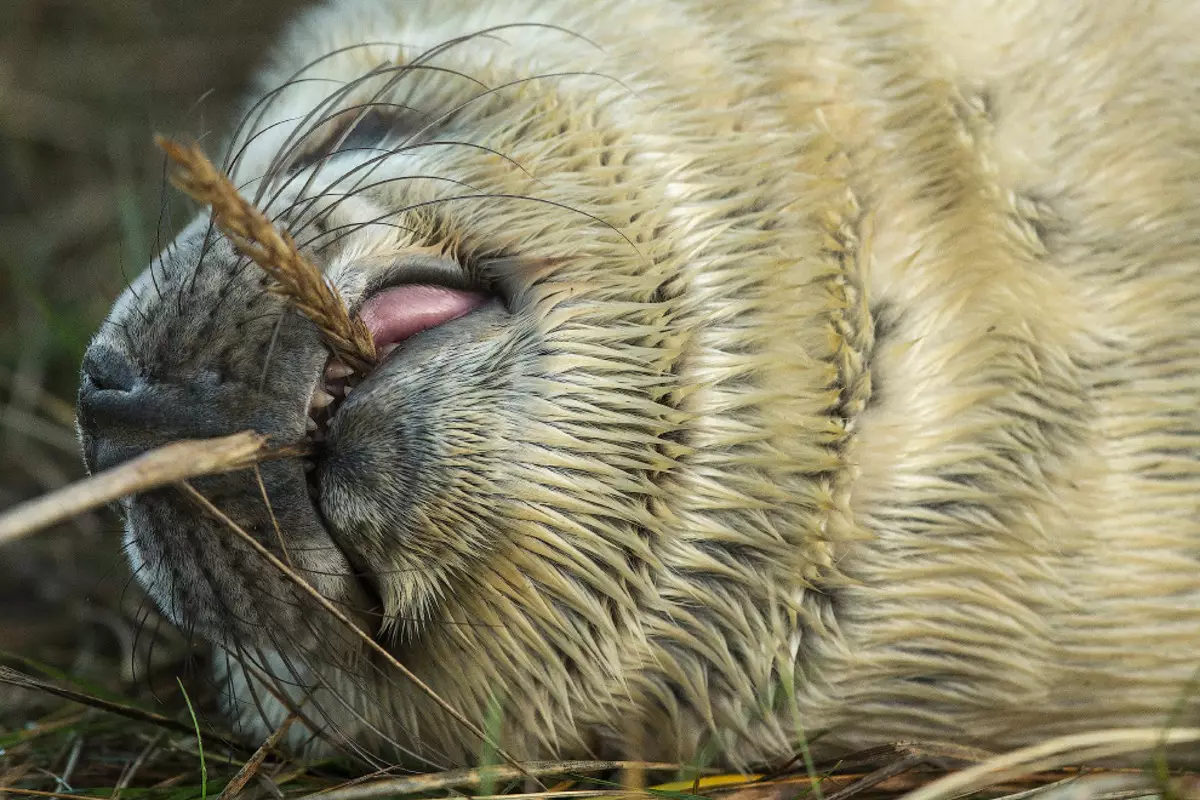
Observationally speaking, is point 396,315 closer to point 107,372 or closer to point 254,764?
point 107,372

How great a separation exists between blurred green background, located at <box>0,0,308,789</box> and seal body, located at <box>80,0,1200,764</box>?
A: 1039mm

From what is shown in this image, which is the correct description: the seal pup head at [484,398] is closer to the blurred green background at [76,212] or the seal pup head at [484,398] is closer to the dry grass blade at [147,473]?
the dry grass blade at [147,473]

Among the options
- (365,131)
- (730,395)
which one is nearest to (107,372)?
(365,131)

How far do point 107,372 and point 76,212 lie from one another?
2.35 meters

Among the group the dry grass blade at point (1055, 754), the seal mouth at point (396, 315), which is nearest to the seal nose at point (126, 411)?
the seal mouth at point (396, 315)

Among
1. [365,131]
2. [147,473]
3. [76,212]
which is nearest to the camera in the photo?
[147,473]

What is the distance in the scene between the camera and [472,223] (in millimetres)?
1681

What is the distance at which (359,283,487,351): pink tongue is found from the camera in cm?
159

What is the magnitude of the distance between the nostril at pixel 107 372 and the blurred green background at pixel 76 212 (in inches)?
41.3

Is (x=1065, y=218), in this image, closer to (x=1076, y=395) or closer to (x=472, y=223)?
(x=1076, y=395)

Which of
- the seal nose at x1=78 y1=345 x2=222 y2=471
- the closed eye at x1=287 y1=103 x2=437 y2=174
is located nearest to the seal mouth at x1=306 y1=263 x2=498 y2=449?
the seal nose at x1=78 y1=345 x2=222 y2=471

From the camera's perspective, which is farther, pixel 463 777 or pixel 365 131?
pixel 365 131

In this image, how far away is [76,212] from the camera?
370 centimetres

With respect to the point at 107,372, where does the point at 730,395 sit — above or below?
below
